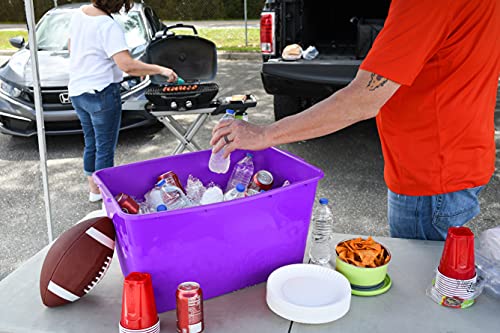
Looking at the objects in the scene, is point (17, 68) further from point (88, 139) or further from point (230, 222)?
point (230, 222)

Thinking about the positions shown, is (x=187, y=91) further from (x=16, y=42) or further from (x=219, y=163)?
(x=16, y=42)

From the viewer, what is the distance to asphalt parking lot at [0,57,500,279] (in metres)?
3.82

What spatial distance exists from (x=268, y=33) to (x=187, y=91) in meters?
1.60

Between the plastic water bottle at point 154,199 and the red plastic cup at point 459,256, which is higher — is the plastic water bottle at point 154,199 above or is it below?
above

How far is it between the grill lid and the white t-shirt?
143 centimetres

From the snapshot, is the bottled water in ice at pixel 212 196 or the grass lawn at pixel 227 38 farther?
the grass lawn at pixel 227 38

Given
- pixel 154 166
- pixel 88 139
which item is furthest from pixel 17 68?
pixel 154 166

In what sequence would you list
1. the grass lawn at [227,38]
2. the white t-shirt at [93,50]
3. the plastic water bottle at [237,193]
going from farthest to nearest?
the grass lawn at [227,38] → the white t-shirt at [93,50] → the plastic water bottle at [237,193]

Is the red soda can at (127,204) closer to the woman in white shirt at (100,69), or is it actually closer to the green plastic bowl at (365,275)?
the green plastic bowl at (365,275)

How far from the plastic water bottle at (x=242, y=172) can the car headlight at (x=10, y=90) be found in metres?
4.26

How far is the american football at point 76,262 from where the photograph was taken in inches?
58.1

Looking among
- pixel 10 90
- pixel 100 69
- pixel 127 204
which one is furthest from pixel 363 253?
pixel 10 90

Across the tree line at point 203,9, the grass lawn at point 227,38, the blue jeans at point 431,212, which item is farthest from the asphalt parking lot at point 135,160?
the tree line at point 203,9

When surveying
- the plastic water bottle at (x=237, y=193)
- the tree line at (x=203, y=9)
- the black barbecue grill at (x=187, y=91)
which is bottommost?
the tree line at (x=203, y=9)
